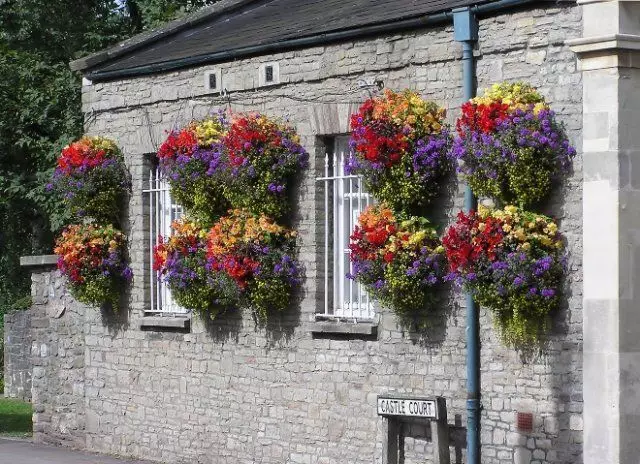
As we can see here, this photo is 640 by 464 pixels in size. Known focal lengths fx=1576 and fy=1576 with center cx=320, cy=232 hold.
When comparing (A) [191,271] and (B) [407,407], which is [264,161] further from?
(B) [407,407]

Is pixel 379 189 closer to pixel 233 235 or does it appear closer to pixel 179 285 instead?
pixel 233 235

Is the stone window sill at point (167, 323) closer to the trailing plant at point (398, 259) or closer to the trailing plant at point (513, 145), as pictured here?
the trailing plant at point (398, 259)

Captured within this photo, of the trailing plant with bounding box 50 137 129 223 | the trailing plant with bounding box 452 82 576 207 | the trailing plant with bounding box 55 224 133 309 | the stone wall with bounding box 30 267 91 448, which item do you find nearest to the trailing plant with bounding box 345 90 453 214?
the trailing plant with bounding box 452 82 576 207

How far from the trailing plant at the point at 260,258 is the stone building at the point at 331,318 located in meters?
0.19

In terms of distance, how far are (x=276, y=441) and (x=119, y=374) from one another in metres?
3.10

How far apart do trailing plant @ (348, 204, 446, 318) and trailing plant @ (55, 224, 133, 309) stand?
15.2 feet

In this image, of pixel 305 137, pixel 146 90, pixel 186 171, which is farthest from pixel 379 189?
pixel 146 90

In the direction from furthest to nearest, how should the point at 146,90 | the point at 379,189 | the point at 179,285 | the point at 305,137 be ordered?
the point at 146,90 < the point at 179,285 < the point at 305,137 < the point at 379,189

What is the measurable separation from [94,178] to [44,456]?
10.7ft

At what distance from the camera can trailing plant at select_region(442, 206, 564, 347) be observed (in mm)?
12719

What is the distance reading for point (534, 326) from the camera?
13023 mm

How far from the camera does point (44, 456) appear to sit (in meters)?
18.2

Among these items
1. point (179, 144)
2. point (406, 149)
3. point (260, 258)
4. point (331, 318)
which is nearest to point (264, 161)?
point (260, 258)

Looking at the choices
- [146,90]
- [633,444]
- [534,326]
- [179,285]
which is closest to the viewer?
[633,444]
